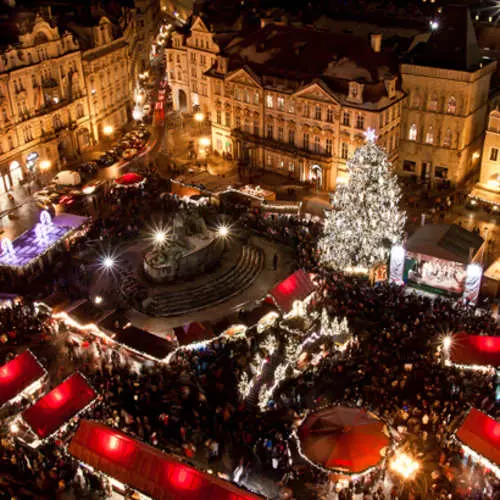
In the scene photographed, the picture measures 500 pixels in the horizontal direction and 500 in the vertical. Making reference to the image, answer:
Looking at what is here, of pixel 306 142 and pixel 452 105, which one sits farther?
pixel 306 142

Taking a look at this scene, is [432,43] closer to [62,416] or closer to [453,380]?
[453,380]

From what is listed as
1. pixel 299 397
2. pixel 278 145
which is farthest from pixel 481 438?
pixel 278 145

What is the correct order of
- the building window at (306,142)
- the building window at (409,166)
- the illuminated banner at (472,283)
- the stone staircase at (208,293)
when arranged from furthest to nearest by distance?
the building window at (409,166) → the building window at (306,142) → the stone staircase at (208,293) → the illuminated banner at (472,283)

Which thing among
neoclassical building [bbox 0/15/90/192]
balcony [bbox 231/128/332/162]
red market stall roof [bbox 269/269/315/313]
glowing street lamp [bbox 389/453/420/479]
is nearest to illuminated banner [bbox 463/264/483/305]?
red market stall roof [bbox 269/269/315/313]

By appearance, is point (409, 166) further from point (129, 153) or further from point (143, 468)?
point (143, 468)

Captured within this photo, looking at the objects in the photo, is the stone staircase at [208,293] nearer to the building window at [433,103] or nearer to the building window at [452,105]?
the building window at [433,103]

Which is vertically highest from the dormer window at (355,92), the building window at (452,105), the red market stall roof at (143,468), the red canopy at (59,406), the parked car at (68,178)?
the dormer window at (355,92)

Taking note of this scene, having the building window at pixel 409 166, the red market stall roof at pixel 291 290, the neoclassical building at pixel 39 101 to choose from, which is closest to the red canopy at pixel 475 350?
the red market stall roof at pixel 291 290

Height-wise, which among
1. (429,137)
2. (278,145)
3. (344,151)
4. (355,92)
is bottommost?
(278,145)
